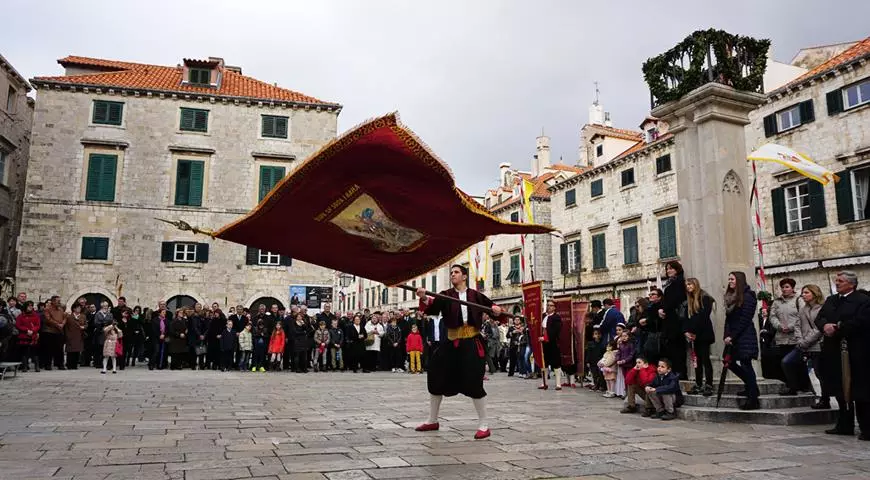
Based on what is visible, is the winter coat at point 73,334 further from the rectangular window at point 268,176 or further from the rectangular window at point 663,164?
the rectangular window at point 663,164

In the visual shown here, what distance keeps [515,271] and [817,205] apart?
21.2 m

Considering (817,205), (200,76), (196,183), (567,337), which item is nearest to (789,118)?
(817,205)

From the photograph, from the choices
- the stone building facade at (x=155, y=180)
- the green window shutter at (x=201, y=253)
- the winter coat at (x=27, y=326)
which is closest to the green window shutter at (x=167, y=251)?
the stone building facade at (x=155, y=180)

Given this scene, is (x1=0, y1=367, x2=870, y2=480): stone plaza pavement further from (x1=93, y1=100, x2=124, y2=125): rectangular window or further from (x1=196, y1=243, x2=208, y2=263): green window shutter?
(x1=93, y1=100, x2=124, y2=125): rectangular window

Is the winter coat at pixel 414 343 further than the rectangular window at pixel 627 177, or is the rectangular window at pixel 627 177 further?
the rectangular window at pixel 627 177

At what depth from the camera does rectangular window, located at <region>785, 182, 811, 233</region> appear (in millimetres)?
22969

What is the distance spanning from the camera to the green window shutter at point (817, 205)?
72.1 ft

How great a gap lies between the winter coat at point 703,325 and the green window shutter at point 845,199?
16.5 m

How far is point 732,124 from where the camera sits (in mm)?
9414

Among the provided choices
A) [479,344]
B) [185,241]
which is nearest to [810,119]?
[479,344]

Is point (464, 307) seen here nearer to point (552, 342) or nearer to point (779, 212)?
point (552, 342)

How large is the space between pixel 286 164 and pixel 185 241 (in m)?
6.25

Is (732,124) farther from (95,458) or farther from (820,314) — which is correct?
(95,458)

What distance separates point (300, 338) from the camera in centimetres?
1852
